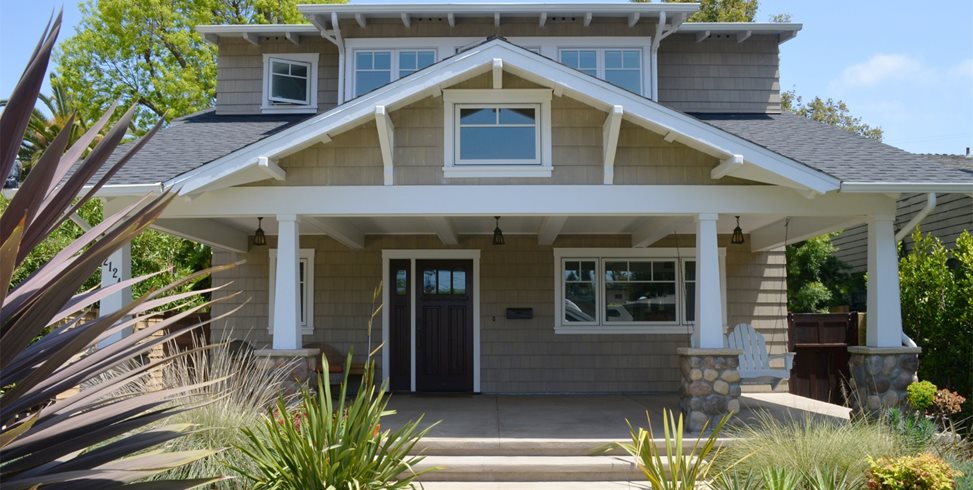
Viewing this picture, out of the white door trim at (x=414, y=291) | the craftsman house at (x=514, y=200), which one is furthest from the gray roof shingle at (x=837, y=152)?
the white door trim at (x=414, y=291)

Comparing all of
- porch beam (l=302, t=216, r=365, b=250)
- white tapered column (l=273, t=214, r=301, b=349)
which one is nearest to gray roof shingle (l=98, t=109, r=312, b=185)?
white tapered column (l=273, t=214, r=301, b=349)

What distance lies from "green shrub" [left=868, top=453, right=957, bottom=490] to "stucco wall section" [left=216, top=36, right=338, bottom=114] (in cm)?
884

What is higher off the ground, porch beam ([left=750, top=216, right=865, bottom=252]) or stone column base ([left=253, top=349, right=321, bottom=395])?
porch beam ([left=750, top=216, right=865, bottom=252])

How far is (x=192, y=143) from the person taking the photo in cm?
948

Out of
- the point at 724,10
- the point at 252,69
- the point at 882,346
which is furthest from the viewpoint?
the point at 724,10

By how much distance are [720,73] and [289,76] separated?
6311 millimetres

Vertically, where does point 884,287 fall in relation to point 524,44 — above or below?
below

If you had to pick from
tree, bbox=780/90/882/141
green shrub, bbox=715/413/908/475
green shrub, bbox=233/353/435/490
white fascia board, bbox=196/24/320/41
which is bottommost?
green shrub, bbox=715/413/908/475

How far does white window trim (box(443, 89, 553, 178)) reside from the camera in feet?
25.8

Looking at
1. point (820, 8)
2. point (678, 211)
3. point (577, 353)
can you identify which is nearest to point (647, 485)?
point (678, 211)

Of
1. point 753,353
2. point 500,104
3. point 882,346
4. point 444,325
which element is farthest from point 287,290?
point 882,346

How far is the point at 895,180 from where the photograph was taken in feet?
24.4

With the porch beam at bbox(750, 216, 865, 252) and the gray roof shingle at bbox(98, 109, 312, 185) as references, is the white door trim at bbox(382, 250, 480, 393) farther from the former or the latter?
the porch beam at bbox(750, 216, 865, 252)

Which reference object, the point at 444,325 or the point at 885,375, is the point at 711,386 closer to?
the point at 885,375
